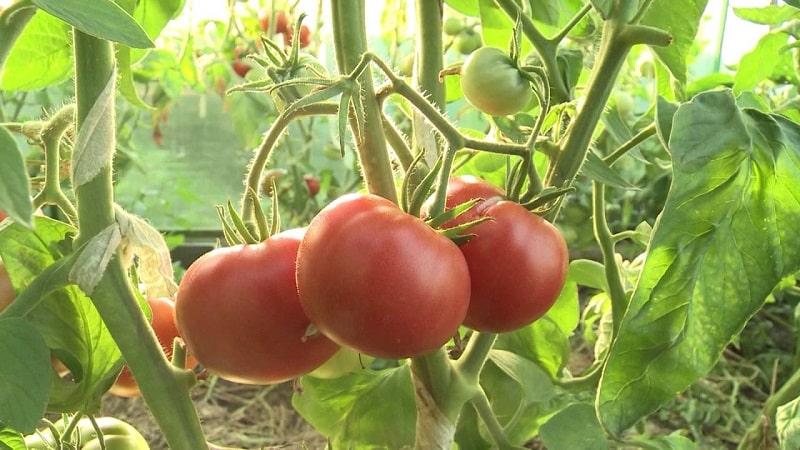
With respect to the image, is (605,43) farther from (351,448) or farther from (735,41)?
(735,41)

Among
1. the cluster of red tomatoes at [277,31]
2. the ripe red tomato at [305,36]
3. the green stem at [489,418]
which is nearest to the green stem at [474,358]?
the green stem at [489,418]

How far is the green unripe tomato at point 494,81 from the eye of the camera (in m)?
0.47

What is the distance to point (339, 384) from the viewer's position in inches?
24.8

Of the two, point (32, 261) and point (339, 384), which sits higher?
point (32, 261)

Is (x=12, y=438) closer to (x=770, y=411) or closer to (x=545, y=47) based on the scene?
(x=545, y=47)

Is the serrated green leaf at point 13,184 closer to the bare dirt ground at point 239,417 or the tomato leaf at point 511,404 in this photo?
the tomato leaf at point 511,404

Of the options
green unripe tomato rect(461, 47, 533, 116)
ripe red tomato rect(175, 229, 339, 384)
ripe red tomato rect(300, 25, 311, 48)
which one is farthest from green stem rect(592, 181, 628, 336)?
ripe red tomato rect(300, 25, 311, 48)

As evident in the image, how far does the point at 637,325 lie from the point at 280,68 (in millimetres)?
245

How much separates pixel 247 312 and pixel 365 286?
87 mm

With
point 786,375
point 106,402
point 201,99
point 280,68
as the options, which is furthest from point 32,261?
point 201,99

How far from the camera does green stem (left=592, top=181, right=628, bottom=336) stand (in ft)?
2.07

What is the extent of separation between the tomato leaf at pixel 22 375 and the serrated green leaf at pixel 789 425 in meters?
0.51

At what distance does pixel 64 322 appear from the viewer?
502 millimetres

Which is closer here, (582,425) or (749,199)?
(749,199)
